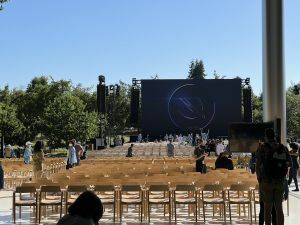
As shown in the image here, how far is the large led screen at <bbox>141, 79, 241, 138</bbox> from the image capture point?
4525cm

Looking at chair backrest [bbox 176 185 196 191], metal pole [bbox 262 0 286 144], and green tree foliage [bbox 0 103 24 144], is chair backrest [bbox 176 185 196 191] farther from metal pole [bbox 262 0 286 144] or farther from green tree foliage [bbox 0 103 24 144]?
green tree foliage [bbox 0 103 24 144]

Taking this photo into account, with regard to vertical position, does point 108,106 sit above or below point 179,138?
above

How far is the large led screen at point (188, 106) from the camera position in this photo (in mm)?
45250

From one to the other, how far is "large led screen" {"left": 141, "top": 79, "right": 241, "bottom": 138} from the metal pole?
31583mm

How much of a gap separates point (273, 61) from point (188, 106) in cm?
3187

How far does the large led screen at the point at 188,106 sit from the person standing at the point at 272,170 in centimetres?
3818

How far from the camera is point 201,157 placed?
14.2m

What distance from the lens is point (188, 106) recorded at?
45250 millimetres

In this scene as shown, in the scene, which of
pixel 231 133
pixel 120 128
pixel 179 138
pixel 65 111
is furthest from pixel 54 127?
pixel 231 133

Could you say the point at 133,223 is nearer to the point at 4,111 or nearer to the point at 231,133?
the point at 231,133

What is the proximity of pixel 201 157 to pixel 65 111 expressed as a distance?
26482 mm

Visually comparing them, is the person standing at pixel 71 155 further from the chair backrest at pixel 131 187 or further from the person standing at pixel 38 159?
the chair backrest at pixel 131 187

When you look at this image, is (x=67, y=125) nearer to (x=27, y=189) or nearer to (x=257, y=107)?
(x=27, y=189)

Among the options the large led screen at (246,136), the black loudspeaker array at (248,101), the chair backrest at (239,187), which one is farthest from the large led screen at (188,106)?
the chair backrest at (239,187)
